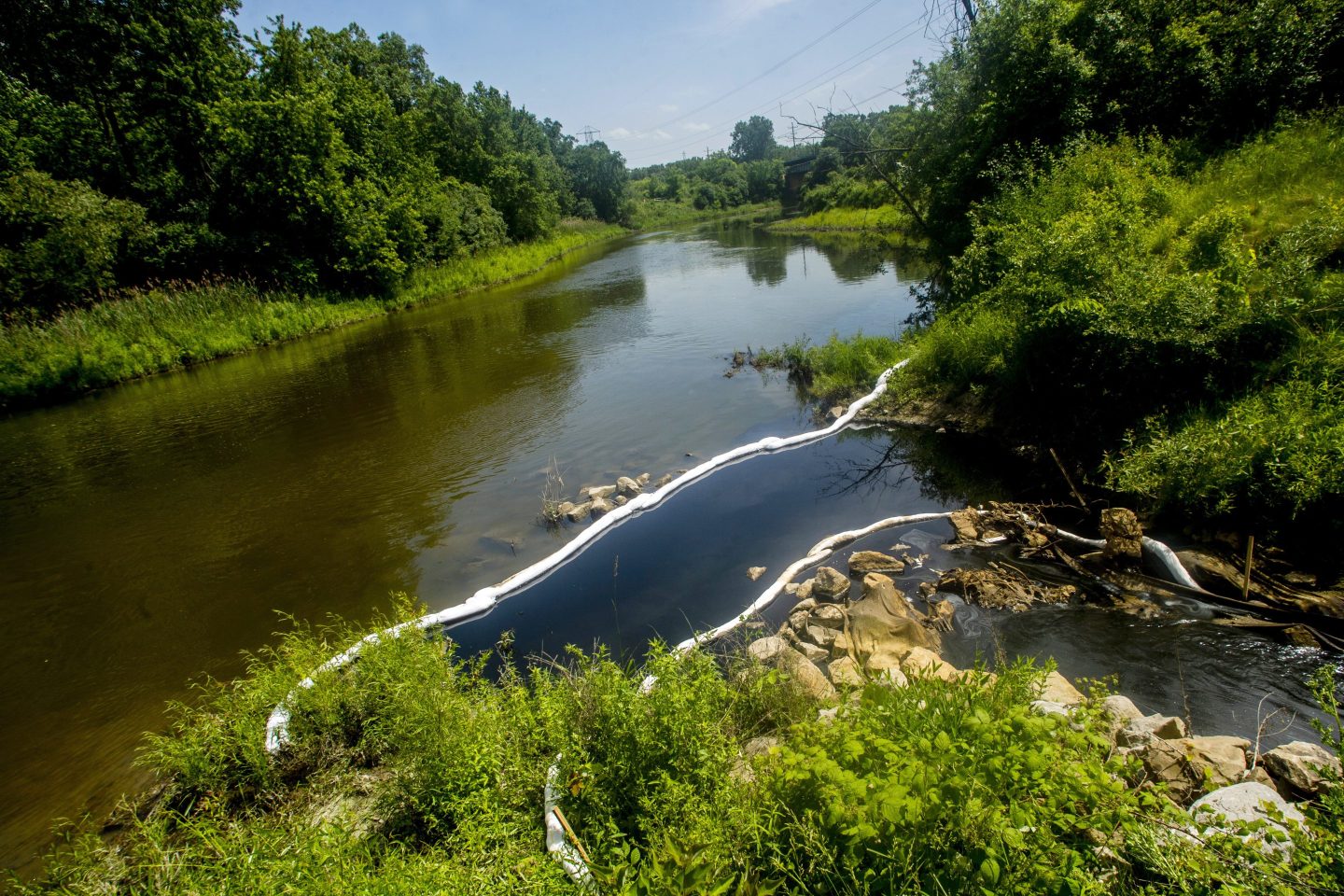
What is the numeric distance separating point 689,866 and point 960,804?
1064mm

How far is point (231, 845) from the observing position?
9.32 ft

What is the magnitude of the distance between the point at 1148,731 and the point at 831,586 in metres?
2.76

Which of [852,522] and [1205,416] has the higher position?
[1205,416]

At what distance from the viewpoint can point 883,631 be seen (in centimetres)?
496

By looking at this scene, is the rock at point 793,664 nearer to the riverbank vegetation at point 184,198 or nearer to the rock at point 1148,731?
the rock at point 1148,731

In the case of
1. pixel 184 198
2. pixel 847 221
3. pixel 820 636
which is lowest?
pixel 820 636

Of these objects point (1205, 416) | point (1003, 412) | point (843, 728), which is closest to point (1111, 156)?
point (1003, 412)

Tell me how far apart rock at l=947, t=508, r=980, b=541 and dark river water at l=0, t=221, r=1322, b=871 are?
0.31 meters

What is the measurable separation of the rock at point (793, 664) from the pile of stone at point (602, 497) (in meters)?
3.50

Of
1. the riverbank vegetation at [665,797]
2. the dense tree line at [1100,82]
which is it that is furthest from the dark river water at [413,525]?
the dense tree line at [1100,82]

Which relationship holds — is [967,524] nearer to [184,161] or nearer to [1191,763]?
[1191,763]

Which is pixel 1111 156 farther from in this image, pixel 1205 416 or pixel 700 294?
pixel 700 294

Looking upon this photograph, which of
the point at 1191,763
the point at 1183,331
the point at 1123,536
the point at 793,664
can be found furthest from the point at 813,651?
the point at 1183,331

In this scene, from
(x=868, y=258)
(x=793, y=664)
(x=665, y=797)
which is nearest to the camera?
(x=665, y=797)
